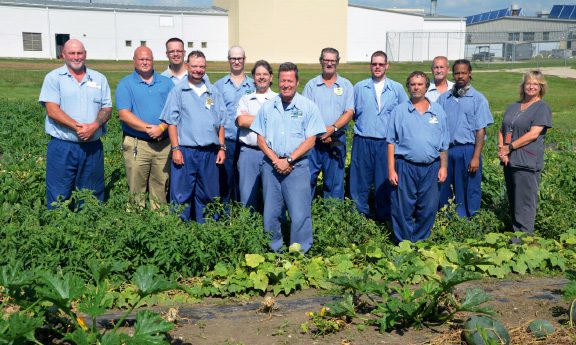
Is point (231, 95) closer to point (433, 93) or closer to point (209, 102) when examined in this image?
point (209, 102)

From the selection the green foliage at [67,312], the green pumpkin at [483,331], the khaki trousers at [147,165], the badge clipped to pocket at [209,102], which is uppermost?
the badge clipped to pocket at [209,102]

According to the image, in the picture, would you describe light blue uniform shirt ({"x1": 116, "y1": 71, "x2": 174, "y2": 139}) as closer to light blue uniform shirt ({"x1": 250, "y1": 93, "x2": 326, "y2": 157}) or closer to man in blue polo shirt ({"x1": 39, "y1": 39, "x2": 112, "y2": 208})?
man in blue polo shirt ({"x1": 39, "y1": 39, "x2": 112, "y2": 208})

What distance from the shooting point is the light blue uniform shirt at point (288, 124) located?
256 inches

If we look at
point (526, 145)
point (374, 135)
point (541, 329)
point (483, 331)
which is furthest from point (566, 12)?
point (483, 331)

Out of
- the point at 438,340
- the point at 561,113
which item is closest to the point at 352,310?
the point at 438,340

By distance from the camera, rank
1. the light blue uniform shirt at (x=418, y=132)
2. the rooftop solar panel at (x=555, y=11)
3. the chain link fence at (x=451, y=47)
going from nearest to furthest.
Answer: the light blue uniform shirt at (x=418, y=132), the chain link fence at (x=451, y=47), the rooftop solar panel at (x=555, y=11)

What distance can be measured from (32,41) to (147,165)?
150ft

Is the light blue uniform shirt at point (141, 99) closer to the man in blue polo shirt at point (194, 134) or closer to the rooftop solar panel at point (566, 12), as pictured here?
the man in blue polo shirt at point (194, 134)

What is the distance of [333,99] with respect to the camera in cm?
777

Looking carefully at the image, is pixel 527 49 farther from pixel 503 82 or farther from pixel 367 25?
pixel 503 82

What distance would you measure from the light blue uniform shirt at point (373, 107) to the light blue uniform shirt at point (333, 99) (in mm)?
210

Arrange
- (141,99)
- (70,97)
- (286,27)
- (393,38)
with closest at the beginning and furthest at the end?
(70,97)
(141,99)
(286,27)
(393,38)

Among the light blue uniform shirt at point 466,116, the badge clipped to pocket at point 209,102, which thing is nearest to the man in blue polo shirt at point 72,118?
the badge clipped to pocket at point 209,102

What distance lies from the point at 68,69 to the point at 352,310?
13.9 ft
